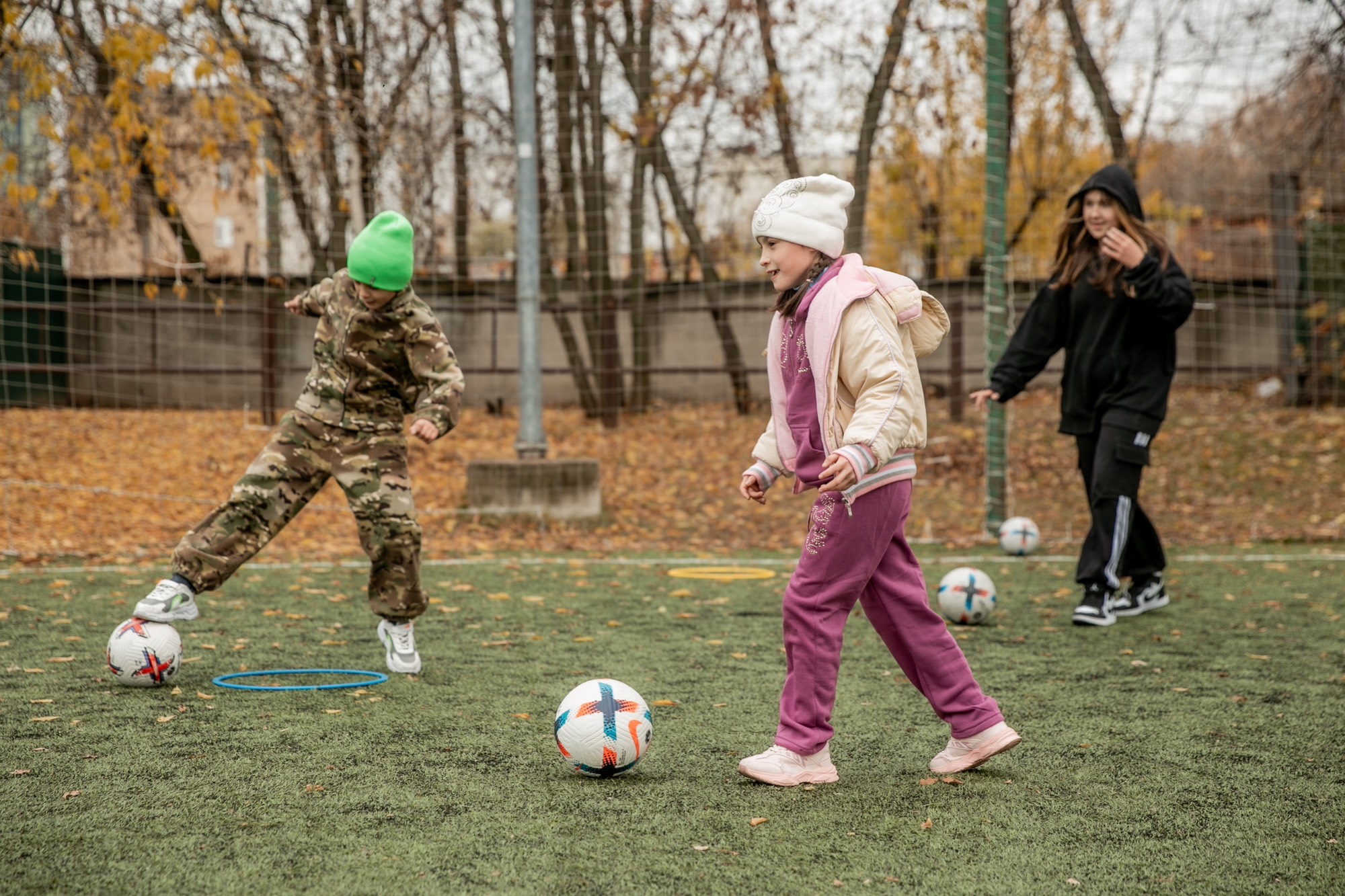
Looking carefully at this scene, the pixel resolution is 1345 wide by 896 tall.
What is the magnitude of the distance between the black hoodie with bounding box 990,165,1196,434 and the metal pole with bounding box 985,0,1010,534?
3.51 m

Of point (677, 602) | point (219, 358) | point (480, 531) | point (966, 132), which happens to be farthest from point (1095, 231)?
point (219, 358)

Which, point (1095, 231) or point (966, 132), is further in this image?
point (966, 132)

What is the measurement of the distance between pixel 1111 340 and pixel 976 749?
320cm

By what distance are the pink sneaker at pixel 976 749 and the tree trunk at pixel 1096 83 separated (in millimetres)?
11049

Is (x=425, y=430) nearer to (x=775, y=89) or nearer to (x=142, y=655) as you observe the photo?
(x=142, y=655)

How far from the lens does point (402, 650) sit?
4.84m

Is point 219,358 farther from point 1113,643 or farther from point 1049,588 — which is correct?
point 1113,643

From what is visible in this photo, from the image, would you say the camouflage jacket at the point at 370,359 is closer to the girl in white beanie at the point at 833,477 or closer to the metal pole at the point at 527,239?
the girl in white beanie at the point at 833,477

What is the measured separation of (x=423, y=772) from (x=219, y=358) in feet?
44.6

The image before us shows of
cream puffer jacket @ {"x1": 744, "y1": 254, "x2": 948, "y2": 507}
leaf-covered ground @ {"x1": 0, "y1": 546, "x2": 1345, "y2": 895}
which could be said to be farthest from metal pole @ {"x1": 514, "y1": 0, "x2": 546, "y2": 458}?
cream puffer jacket @ {"x1": 744, "y1": 254, "x2": 948, "y2": 507}

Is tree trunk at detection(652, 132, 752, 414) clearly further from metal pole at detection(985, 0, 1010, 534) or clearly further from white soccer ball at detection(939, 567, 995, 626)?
white soccer ball at detection(939, 567, 995, 626)

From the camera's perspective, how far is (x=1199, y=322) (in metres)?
16.2

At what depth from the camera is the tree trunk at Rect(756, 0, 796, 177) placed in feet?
44.8

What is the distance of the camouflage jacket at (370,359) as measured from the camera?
15.8ft
